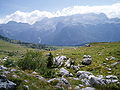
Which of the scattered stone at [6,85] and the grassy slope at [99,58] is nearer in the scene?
the scattered stone at [6,85]

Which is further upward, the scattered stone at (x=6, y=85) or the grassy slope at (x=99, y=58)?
the scattered stone at (x=6, y=85)

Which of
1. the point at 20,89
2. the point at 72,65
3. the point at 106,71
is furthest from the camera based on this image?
the point at 72,65

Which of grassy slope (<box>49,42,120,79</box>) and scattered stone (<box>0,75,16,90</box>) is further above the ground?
scattered stone (<box>0,75,16,90</box>)

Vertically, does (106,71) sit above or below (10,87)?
below

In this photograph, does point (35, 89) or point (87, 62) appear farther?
point (87, 62)

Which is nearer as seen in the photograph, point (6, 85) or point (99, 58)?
point (6, 85)

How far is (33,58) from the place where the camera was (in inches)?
1550

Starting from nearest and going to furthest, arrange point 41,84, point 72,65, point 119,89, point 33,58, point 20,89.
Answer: point 20,89
point 41,84
point 119,89
point 33,58
point 72,65

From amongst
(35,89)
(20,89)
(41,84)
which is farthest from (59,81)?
(20,89)

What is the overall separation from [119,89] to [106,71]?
17.3 meters

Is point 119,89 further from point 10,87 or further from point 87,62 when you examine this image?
point 87,62

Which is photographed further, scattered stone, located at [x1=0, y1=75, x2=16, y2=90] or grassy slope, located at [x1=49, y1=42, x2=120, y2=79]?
grassy slope, located at [x1=49, y1=42, x2=120, y2=79]

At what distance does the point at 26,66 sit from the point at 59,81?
1899cm

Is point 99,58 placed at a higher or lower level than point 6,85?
lower
